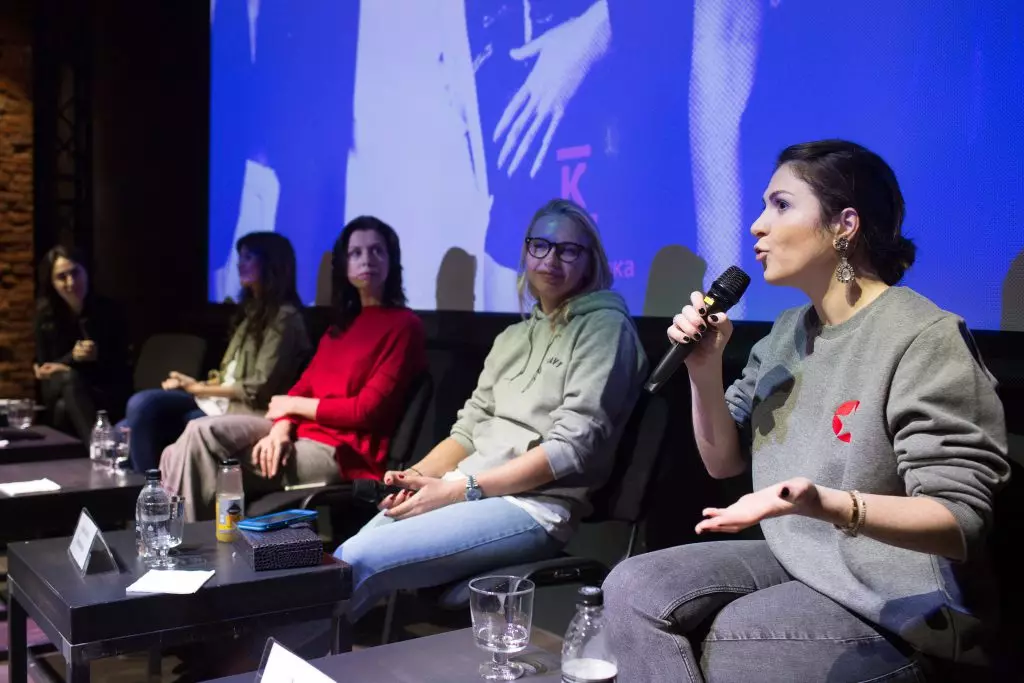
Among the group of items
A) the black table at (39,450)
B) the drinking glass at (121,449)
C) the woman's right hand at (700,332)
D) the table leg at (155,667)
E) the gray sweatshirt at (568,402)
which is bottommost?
the table leg at (155,667)

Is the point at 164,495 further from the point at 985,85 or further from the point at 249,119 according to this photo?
the point at 249,119

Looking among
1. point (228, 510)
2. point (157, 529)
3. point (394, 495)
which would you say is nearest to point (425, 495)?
point (394, 495)

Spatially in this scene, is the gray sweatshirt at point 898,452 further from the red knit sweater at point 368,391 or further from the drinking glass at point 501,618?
the red knit sweater at point 368,391

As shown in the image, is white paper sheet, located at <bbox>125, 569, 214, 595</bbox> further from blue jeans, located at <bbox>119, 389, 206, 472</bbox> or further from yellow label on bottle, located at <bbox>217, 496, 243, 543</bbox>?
blue jeans, located at <bbox>119, 389, 206, 472</bbox>

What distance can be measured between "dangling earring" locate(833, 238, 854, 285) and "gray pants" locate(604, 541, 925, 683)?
542 millimetres

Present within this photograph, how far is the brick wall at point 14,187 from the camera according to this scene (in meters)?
6.27

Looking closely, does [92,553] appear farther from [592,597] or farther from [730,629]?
[730,629]

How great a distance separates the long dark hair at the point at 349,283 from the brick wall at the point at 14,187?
146 inches

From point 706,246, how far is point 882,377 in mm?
1258

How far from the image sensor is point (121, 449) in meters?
3.21

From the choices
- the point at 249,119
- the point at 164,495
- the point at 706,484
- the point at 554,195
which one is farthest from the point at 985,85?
the point at 249,119

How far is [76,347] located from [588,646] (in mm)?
4252

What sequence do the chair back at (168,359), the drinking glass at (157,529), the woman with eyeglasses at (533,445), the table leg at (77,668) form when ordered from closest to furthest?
the table leg at (77,668) → the drinking glass at (157,529) → the woman with eyeglasses at (533,445) → the chair back at (168,359)

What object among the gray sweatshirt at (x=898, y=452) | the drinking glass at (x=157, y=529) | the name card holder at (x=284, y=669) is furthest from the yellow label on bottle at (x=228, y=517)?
the gray sweatshirt at (x=898, y=452)
